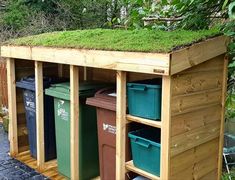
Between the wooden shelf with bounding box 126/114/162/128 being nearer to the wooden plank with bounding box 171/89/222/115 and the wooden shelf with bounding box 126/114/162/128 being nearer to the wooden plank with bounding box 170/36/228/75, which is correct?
the wooden plank with bounding box 171/89/222/115

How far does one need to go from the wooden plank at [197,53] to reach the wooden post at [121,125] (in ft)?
2.04

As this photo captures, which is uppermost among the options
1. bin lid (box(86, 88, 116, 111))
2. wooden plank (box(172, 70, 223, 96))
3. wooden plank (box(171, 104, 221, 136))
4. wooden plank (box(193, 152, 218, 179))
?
wooden plank (box(172, 70, 223, 96))

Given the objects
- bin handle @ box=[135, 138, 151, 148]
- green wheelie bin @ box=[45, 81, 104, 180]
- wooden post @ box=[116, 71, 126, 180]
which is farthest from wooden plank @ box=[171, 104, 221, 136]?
green wheelie bin @ box=[45, 81, 104, 180]

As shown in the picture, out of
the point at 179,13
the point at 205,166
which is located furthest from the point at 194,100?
the point at 179,13

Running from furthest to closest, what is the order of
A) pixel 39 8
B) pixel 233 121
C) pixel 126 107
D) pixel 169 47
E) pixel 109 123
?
1. pixel 39 8
2. pixel 233 121
3. pixel 109 123
4. pixel 126 107
5. pixel 169 47

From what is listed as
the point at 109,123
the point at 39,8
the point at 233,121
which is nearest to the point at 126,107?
the point at 109,123

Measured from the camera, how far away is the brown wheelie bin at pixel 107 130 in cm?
336

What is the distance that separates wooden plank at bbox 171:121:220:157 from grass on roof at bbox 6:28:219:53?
0.81 metres

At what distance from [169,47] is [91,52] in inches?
36.9

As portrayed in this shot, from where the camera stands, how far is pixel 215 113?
331 centimetres

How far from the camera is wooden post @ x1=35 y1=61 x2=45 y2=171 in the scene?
423 centimetres

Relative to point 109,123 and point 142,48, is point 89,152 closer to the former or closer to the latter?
point 109,123

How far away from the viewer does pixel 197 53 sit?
2.81m

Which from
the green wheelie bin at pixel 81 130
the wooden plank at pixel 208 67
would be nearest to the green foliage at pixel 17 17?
the green wheelie bin at pixel 81 130
